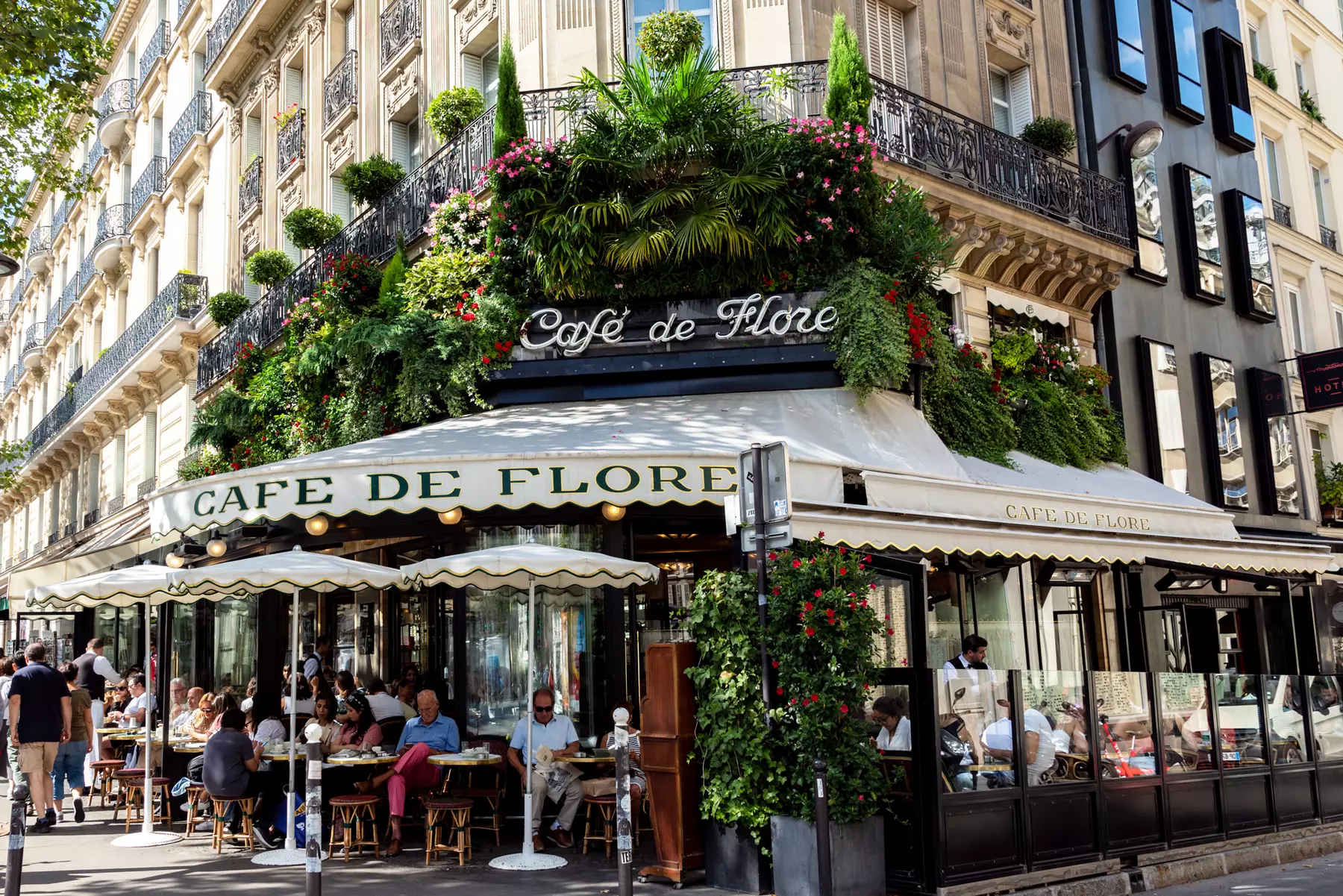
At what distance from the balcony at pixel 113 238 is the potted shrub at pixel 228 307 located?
10419 millimetres

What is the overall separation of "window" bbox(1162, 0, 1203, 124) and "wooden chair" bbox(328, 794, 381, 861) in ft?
48.9

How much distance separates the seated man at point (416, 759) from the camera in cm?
941

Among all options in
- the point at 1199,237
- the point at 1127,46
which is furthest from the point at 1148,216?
the point at 1127,46

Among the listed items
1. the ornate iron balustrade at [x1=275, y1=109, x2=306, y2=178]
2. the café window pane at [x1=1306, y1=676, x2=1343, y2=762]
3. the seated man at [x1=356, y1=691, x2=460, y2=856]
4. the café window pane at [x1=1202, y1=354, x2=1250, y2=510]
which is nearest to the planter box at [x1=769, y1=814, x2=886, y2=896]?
the seated man at [x1=356, y1=691, x2=460, y2=856]

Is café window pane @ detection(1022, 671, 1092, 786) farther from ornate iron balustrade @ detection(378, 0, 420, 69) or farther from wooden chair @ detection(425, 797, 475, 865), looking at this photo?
ornate iron balustrade @ detection(378, 0, 420, 69)

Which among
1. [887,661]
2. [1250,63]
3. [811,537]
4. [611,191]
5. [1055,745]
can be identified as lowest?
[1055,745]

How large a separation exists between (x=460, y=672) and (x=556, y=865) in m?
3.11

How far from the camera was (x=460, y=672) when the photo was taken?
1147 centimetres

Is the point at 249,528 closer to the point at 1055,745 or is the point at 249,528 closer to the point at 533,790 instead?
the point at 533,790

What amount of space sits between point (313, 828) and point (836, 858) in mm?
2998

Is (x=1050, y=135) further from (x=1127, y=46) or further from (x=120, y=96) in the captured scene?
(x=120, y=96)

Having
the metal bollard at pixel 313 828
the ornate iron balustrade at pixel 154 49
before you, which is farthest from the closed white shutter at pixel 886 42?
the ornate iron balustrade at pixel 154 49

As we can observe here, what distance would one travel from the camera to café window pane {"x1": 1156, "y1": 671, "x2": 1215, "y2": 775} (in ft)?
29.4

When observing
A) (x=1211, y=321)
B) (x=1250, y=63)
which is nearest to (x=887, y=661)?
(x=1211, y=321)
